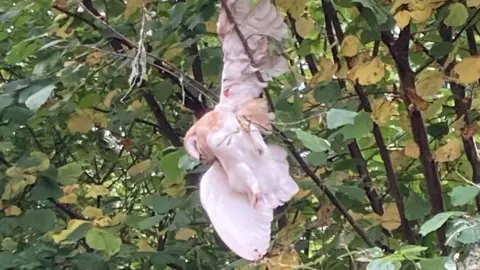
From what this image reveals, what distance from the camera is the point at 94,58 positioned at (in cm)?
102

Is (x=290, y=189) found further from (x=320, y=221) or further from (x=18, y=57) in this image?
(x=18, y=57)

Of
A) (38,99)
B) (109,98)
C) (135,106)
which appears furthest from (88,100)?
(38,99)

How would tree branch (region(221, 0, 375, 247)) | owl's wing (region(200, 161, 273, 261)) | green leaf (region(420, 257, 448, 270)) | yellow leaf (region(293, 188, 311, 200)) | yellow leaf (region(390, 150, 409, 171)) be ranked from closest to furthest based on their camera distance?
owl's wing (region(200, 161, 273, 261))
green leaf (region(420, 257, 448, 270))
tree branch (region(221, 0, 375, 247))
yellow leaf (region(293, 188, 311, 200))
yellow leaf (region(390, 150, 409, 171))

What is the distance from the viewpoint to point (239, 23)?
0.63 metres

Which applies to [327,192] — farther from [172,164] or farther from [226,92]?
[226,92]

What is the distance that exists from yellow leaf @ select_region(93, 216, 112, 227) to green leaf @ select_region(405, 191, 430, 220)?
43 centimetres

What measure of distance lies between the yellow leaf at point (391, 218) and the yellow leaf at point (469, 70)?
251 mm

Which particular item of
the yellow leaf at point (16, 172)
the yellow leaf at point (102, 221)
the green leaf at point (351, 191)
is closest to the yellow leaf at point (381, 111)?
the green leaf at point (351, 191)

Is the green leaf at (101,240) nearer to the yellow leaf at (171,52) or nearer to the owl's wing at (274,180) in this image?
the yellow leaf at (171,52)

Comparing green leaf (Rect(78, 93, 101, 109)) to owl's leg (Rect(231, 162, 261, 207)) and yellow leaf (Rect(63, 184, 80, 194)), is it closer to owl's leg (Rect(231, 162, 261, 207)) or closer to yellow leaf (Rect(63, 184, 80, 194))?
yellow leaf (Rect(63, 184, 80, 194))

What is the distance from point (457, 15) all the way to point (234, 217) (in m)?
0.43

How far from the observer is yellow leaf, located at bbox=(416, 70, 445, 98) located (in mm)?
923

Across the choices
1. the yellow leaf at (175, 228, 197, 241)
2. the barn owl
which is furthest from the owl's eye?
the yellow leaf at (175, 228, 197, 241)

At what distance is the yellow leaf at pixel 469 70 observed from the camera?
86 centimetres
